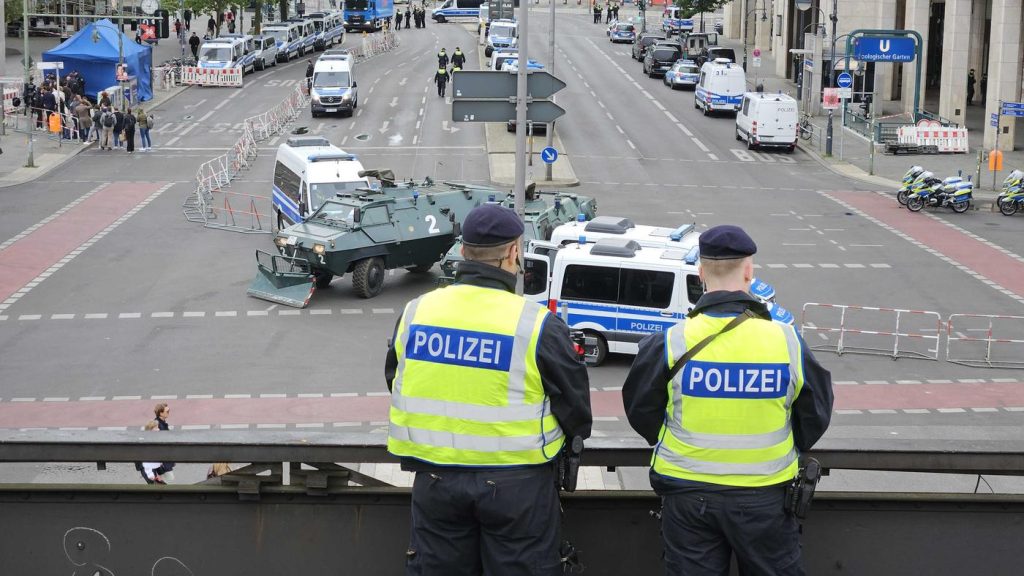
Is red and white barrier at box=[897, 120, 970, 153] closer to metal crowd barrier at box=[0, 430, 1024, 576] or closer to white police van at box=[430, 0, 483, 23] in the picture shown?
metal crowd barrier at box=[0, 430, 1024, 576]

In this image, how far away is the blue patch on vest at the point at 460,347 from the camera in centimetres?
475

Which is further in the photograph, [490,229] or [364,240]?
[364,240]

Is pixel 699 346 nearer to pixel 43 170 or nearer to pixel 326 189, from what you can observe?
pixel 326 189

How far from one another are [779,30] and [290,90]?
→ 3060cm

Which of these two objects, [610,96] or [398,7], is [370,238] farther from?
[398,7]

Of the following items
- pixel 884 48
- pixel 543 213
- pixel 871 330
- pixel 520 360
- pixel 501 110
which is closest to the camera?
pixel 520 360

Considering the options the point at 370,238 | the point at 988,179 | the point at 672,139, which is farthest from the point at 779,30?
the point at 370,238

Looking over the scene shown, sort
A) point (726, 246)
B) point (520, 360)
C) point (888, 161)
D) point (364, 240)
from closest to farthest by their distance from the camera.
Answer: point (520, 360) → point (726, 246) → point (364, 240) → point (888, 161)

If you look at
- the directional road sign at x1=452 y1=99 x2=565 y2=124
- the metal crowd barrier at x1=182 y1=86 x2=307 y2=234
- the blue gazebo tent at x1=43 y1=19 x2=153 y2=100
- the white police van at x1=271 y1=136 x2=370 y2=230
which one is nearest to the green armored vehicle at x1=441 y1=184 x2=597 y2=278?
the white police van at x1=271 y1=136 x2=370 y2=230

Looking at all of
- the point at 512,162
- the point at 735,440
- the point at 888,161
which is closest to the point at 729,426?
the point at 735,440

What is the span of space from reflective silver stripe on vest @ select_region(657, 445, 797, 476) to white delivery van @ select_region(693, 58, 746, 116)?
52617 mm

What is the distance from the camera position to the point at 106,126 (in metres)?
45.7

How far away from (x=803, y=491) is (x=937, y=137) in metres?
46.4

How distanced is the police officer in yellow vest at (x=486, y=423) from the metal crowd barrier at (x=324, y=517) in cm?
39
